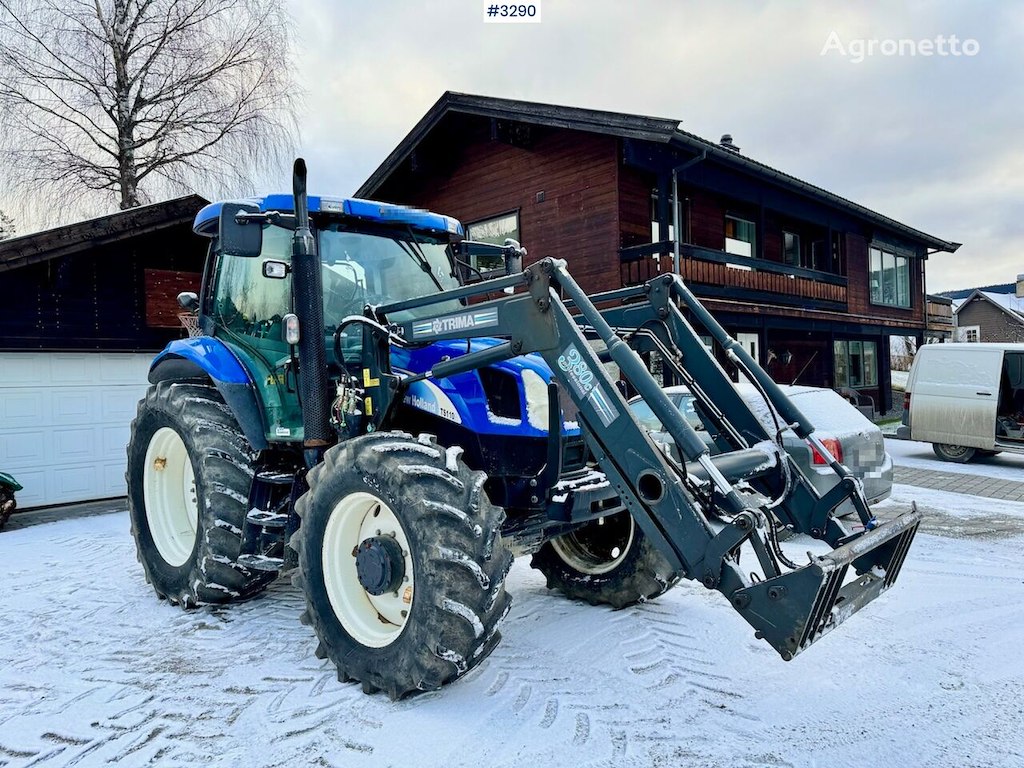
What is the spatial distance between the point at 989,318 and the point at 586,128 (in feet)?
152

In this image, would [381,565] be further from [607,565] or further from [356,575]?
[607,565]

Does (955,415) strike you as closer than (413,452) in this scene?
No

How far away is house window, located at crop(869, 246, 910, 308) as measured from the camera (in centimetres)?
2195

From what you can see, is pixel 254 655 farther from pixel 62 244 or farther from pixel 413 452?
pixel 62 244

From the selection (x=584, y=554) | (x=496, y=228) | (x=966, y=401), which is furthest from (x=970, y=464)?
(x=496, y=228)

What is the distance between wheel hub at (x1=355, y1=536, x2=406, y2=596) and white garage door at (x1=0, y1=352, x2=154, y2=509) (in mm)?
7621

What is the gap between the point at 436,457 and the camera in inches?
127

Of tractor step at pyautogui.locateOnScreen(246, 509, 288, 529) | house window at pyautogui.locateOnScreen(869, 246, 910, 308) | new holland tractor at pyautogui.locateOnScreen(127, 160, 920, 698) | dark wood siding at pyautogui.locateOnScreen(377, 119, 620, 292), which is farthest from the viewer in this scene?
house window at pyautogui.locateOnScreen(869, 246, 910, 308)

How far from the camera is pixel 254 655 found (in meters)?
3.91

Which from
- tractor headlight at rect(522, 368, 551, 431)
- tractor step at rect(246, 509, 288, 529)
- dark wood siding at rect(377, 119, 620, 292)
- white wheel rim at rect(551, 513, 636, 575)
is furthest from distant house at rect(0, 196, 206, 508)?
tractor headlight at rect(522, 368, 551, 431)

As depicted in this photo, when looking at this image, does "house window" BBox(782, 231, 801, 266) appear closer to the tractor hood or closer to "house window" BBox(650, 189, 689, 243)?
"house window" BBox(650, 189, 689, 243)

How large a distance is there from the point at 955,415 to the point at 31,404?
13670 mm

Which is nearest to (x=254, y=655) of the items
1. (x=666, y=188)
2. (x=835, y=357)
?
(x=666, y=188)

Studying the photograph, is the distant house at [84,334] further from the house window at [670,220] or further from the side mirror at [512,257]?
the house window at [670,220]
